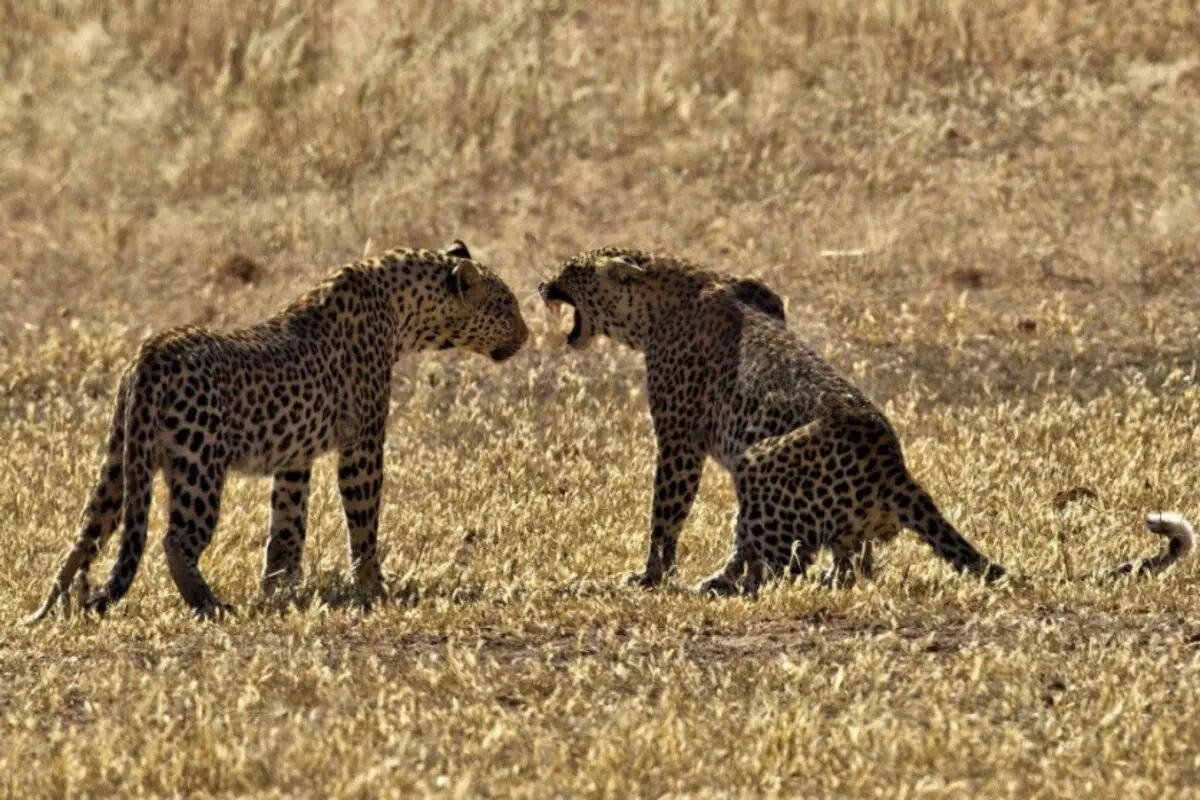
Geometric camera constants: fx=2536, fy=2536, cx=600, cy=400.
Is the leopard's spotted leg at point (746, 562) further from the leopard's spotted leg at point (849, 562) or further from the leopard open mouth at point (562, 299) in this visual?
the leopard open mouth at point (562, 299)

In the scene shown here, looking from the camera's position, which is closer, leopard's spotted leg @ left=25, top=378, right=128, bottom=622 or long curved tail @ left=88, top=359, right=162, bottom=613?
long curved tail @ left=88, top=359, right=162, bottom=613

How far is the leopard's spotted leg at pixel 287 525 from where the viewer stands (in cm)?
1158

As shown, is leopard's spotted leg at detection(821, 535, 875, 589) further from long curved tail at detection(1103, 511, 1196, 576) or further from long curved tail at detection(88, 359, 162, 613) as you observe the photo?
long curved tail at detection(88, 359, 162, 613)

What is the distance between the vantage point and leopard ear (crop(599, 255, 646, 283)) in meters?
12.3

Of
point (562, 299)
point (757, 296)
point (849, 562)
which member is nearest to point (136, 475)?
point (849, 562)

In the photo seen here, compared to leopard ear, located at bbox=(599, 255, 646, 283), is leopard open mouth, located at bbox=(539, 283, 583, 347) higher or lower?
lower

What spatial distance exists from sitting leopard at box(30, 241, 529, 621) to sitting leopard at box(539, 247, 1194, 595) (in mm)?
748

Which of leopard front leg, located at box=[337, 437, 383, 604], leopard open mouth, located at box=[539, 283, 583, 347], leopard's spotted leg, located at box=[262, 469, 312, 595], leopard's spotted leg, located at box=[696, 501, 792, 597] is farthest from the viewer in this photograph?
leopard open mouth, located at box=[539, 283, 583, 347]

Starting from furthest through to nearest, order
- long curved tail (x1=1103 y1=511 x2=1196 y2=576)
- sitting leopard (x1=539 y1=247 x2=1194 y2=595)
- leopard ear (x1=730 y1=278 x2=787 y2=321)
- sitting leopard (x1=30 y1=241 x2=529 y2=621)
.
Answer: leopard ear (x1=730 y1=278 x2=787 y2=321) → sitting leopard (x1=539 y1=247 x2=1194 y2=595) → sitting leopard (x1=30 y1=241 x2=529 y2=621) → long curved tail (x1=1103 y1=511 x2=1196 y2=576)

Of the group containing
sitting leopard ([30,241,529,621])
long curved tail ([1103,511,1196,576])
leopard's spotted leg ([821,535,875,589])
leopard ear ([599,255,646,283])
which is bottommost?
leopard's spotted leg ([821,535,875,589])

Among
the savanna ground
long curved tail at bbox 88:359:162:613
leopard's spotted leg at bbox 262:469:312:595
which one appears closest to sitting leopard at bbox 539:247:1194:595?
the savanna ground

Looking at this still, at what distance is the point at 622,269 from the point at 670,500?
1315 mm

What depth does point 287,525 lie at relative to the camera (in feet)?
38.1

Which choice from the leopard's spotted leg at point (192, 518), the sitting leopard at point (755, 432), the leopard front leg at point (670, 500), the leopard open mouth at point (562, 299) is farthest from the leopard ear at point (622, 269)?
the leopard's spotted leg at point (192, 518)
